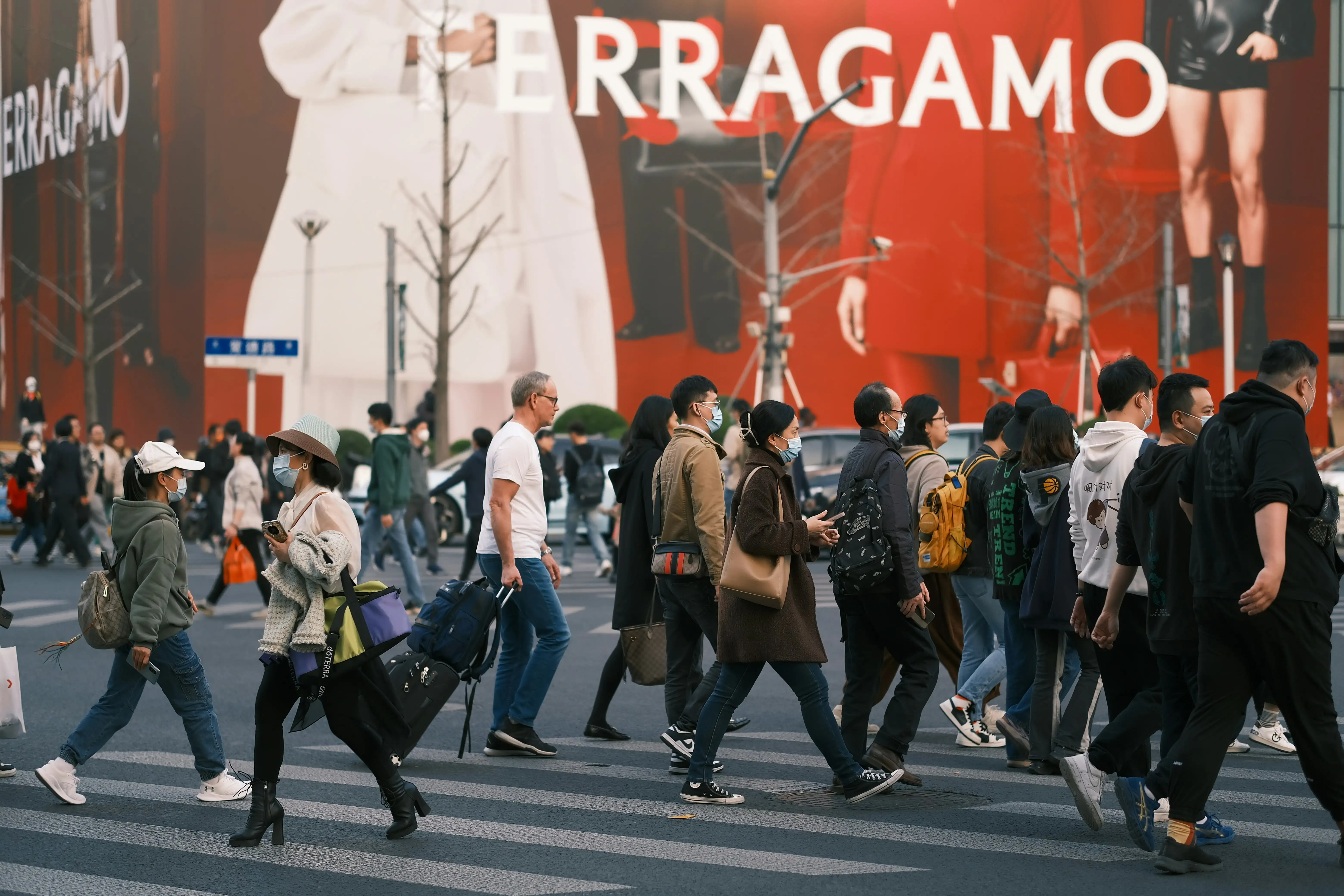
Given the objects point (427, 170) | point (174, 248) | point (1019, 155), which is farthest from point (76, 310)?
point (1019, 155)

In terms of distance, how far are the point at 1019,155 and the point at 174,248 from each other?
2055cm

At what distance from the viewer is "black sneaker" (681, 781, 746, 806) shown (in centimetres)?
681

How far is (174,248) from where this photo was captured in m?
38.2

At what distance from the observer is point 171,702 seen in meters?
6.93

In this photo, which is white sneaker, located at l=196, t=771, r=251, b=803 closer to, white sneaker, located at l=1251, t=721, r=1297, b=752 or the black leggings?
the black leggings

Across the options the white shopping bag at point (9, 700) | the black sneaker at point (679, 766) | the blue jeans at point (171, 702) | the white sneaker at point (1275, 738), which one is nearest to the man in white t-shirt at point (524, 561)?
the black sneaker at point (679, 766)

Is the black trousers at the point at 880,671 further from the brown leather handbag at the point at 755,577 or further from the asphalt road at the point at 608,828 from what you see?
the brown leather handbag at the point at 755,577

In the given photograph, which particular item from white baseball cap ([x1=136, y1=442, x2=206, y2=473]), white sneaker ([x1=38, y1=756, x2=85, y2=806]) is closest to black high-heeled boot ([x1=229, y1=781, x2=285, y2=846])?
white sneaker ([x1=38, y1=756, x2=85, y2=806])

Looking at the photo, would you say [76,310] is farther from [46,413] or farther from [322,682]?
[322,682]

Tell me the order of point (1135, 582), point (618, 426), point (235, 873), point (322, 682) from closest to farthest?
point (235, 873)
point (322, 682)
point (1135, 582)
point (618, 426)

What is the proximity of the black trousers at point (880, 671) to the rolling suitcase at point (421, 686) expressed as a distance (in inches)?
74.5

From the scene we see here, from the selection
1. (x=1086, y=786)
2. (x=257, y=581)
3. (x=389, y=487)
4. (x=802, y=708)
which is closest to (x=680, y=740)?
(x=802, y=708)

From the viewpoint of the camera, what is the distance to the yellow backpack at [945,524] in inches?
327

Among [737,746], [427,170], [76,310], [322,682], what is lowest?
[737,746]
